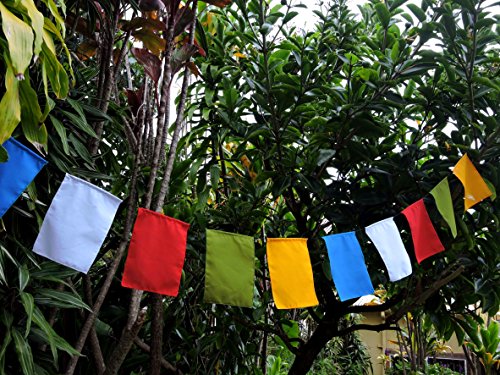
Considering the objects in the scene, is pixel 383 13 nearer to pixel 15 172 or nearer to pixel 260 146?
pixel 260 146

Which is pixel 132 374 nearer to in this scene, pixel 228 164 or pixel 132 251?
Answer: pixel 132 251

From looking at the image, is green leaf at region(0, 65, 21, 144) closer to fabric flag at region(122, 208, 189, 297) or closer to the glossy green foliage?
the glossy green foliage

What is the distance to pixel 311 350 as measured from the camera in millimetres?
1899

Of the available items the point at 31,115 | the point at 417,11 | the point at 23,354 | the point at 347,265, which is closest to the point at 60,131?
the point at 31,115

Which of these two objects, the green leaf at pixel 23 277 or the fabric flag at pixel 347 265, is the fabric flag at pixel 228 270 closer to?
the fabric flag at pixel 347 265

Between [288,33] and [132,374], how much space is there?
1.36m

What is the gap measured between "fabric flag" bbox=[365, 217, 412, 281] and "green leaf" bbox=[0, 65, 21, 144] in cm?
110

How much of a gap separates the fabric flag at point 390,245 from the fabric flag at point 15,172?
1.02 metres

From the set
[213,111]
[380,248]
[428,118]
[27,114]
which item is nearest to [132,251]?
[27,114]

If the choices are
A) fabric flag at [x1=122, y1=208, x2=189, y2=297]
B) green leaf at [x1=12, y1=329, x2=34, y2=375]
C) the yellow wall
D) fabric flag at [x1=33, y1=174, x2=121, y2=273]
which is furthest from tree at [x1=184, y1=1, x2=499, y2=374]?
the yellow wall

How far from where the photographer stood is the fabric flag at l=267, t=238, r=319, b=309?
163 cm

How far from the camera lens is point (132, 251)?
141cm

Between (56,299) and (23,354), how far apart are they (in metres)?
0.15

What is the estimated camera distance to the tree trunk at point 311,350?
6.18 ft
